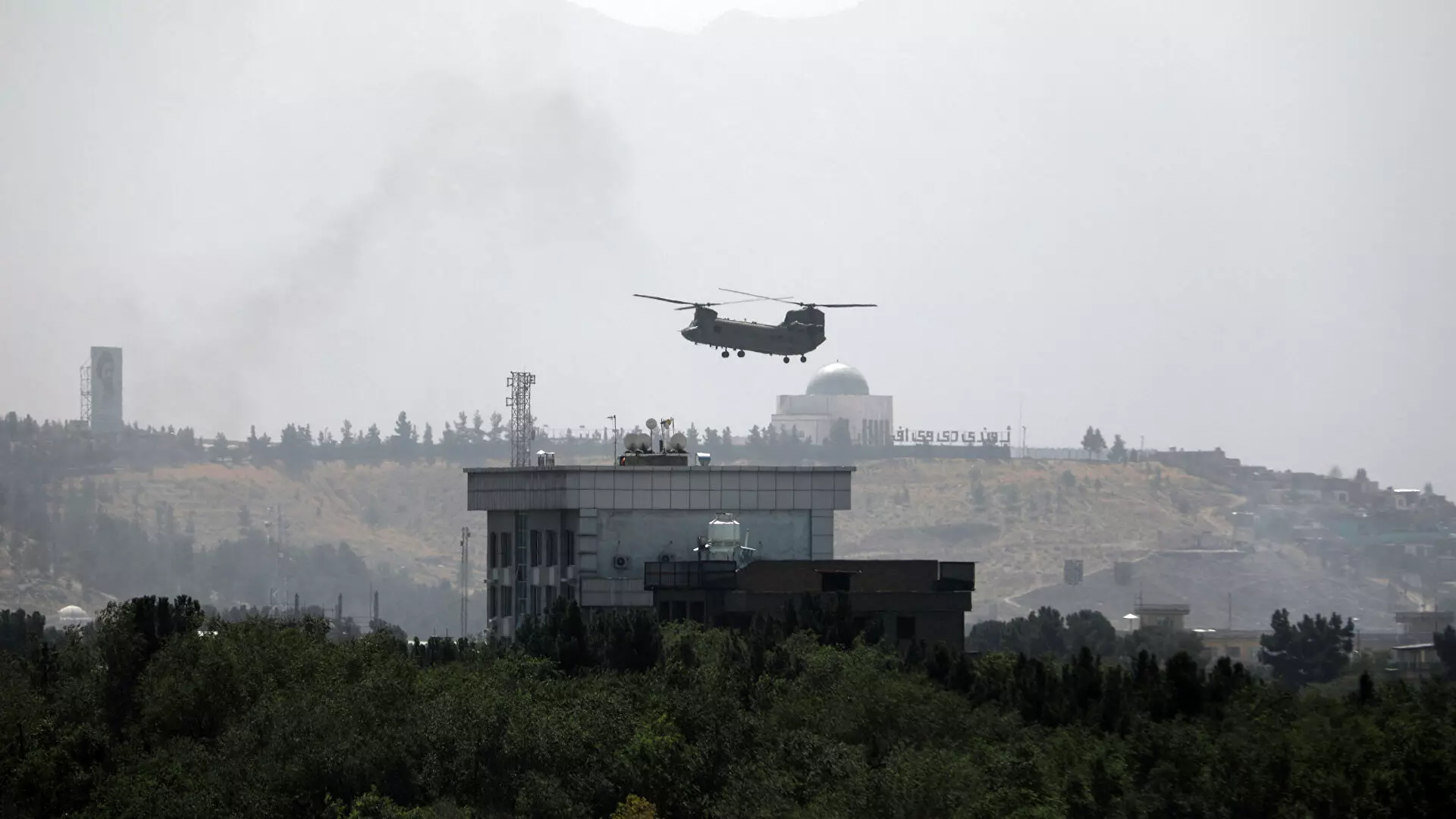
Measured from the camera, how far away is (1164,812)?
59.9 meters

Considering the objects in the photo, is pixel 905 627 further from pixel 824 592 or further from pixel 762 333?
pixel 762 333

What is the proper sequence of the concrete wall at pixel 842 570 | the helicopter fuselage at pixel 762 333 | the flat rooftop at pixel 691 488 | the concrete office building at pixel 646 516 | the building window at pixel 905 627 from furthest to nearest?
the helicopter fuselage at pixel 762 333 < the flat rooftop at pixel 691 488 < the concrete office building at pixel 646 516 < the concrete wall at pixel 842 570 < the building window at pixel 905 627

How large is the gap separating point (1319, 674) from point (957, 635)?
334ft

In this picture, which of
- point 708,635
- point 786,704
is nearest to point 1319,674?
point 708,635

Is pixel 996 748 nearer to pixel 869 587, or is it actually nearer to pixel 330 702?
pixel 330 702

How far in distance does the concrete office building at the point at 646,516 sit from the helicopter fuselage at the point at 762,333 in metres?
29.0

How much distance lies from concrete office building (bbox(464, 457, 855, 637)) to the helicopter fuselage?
29.0 m

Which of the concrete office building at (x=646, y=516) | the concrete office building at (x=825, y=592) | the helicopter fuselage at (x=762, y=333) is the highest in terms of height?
the helicopter fuselage at (x=762, y=333)

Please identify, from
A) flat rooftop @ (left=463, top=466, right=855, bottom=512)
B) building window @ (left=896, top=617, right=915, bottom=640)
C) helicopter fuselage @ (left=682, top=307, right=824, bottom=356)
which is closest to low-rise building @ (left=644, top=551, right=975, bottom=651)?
building window @ (left=896, top=617, right=915, bottom=640)

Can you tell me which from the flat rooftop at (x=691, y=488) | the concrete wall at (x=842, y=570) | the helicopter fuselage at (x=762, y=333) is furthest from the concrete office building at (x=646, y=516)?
the helicopter fuselage at (x=762, y=333)

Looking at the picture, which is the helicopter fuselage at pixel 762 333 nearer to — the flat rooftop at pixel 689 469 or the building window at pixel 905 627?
the flat rooftop at pixel 689 469

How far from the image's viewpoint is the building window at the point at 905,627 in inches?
4063

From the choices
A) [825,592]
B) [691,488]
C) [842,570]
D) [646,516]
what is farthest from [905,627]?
[646,516]

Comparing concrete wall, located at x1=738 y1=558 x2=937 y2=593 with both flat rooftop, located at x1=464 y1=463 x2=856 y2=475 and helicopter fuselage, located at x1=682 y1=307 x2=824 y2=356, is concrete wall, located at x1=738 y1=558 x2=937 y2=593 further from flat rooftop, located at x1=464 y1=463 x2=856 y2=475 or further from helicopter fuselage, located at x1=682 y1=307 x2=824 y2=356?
helicopter fuselage, located at x1=682 y1=307 x2=824 y2=356
